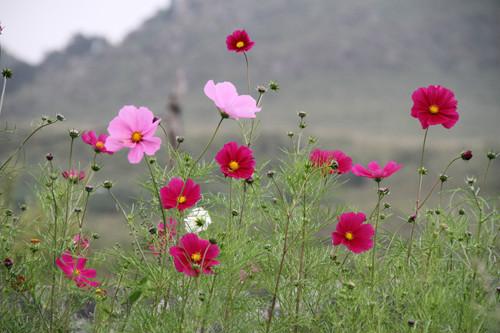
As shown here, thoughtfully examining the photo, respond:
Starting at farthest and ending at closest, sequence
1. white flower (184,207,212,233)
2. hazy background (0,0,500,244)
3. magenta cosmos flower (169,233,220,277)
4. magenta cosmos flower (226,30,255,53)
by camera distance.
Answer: hazy background (0,0,500,244)
magenta cosmos flower (226,30,255,53)
white flower (184,207,212,233)
magenta cosmos flower (169,233,220,277)

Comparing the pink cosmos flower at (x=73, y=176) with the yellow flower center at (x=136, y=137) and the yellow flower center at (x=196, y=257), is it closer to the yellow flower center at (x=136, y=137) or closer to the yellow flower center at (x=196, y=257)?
the yellow flower center at (x=136, y=137)

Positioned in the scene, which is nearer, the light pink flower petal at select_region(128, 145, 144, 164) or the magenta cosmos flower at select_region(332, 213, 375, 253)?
the light pink flower petal at select_region(128, 145, 144, 164)

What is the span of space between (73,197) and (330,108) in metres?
76.0

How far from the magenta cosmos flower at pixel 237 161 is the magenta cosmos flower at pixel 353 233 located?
331 mm

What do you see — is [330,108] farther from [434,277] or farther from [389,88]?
[434,277]

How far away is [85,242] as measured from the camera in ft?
6.45

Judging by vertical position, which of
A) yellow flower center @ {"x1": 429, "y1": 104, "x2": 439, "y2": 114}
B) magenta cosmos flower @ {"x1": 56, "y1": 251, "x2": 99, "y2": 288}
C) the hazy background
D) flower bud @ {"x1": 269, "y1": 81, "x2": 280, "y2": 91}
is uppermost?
the hazy background

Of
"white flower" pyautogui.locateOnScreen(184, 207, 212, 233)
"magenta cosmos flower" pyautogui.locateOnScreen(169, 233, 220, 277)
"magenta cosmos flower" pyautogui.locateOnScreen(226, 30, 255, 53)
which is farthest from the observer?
"magenta cosmos flower" pyautogui.locateOnScreen(226, 30, 255, 53)

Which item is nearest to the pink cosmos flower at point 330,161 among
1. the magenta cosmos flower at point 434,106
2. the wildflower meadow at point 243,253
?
the wildflower meadow at point 243,253

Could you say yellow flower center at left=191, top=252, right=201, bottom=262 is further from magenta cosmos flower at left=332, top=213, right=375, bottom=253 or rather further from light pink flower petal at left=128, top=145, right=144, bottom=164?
magenta cosmos flower at left=332, top=213, right=375, bottom=253

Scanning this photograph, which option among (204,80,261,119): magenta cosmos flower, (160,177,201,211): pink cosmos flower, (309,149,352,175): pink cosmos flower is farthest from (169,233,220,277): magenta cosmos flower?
(309,149,352,175): pink cosmos flower

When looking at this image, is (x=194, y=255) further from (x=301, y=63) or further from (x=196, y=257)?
(x=301, y=63)

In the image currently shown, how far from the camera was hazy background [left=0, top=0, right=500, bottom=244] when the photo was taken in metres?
62.8

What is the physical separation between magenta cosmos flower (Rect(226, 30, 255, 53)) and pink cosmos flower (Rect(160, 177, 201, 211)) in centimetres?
59
